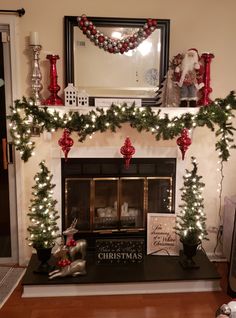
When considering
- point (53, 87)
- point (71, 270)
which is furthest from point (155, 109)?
point (71, 270)

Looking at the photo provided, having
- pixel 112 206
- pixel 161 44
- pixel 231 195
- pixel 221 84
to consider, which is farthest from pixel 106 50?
pixel 231 195

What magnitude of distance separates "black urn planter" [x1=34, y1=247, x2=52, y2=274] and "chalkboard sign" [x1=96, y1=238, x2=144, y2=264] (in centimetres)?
42

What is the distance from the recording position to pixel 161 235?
3000mm

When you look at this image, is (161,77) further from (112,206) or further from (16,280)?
(16,280)

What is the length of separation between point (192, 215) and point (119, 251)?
715mm

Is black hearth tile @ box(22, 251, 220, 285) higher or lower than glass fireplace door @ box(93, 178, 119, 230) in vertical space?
lower

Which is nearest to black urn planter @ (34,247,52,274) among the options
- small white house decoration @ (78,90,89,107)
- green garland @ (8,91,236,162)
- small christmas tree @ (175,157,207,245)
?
green garland @ (8,91,236,162)

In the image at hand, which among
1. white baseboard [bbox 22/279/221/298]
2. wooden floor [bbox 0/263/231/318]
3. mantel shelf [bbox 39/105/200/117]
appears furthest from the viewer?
mantel shelf [bbox 39/105/200/117]

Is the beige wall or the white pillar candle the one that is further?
the beige wall

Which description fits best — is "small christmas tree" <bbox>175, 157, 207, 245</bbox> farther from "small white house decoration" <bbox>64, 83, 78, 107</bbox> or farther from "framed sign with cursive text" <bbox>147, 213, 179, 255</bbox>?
"small white house decoration" <bbox>64, 83, 78, 107</bbox>

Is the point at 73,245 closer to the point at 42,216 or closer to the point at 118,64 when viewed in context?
the point at 42,216

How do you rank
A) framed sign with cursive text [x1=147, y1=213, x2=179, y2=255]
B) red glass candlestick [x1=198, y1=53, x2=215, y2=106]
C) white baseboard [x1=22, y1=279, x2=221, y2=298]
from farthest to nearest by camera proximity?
framed sign with cursive text [x1=147, y1=213, x2=179, y2=255] → red glass candlestick [x1=198, y1=53, x2=215, y2=106] → white baseboard [x1=22, y1=279, x2=221, y2=298]

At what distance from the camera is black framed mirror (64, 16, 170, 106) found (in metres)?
2.80

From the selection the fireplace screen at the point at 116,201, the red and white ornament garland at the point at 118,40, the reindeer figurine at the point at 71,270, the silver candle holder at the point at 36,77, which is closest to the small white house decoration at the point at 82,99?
the silver candle holder at the point at 36,77
